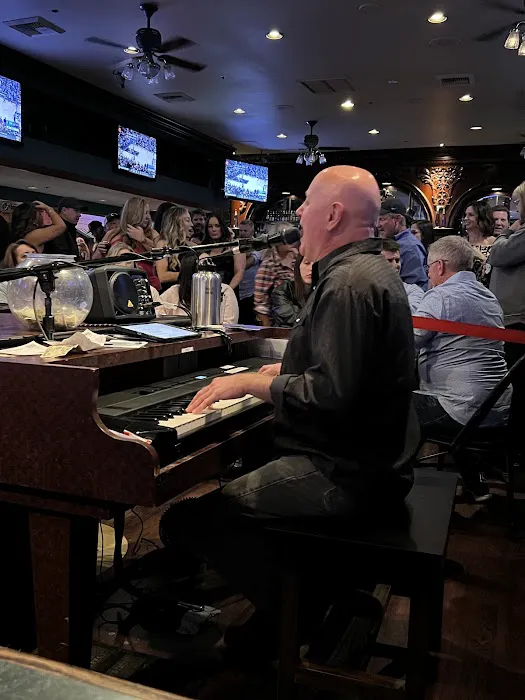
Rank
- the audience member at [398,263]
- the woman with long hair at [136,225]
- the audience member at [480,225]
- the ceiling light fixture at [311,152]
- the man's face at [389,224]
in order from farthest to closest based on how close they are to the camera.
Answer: the ceiling light fixture at [311,152], the man's face at [389,224], the audience member at [480,225], the woman with long hair at [136,225], the audience member at [398,263]

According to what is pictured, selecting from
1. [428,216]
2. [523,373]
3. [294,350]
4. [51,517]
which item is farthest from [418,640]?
[428,216]

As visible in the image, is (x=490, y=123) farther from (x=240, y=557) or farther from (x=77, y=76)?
(x=240, y=557)

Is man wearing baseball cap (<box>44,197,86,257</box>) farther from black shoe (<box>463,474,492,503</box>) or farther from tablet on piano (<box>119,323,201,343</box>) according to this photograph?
black shoe (<box>463,474,492,503</box>)

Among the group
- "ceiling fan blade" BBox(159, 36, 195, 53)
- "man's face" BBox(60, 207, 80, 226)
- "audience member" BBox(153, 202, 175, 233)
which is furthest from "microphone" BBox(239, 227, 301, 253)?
"ceiling fan blade" BBox(159, 36, 195, 53)

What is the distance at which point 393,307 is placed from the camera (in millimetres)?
1838

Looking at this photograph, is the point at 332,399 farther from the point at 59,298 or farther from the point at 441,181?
the point at 441,181

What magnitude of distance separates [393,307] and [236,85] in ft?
21.9

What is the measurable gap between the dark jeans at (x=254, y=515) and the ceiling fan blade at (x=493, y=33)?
5.27m

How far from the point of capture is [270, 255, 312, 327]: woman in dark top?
447 centimetres

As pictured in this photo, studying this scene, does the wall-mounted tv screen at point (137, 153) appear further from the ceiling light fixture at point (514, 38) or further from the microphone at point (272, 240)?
the microphone at point (272, 240)

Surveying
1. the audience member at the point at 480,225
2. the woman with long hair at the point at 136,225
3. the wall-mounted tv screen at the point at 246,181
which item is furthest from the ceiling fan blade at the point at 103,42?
the wall-mounted tv screen at the point at 246,181

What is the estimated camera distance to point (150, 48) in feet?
18.9

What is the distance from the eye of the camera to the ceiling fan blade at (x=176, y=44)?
21.0 feet

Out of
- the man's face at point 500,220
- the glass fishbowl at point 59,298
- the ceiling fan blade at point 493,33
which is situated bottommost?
the glass fishbowl at point 59,298
